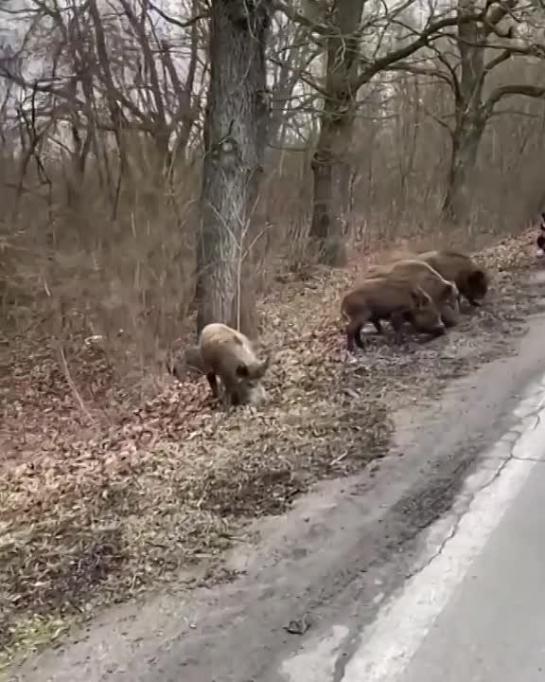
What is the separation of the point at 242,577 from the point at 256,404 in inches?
153

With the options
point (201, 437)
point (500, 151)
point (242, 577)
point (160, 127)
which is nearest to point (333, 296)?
point (160, 127)

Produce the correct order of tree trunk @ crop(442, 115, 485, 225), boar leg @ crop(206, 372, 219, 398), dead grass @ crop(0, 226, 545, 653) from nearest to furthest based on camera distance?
dead grass @ crop(0, 226, 545, 653) < boar leg @ crop(206, 372, 219, 398) < tree trunk @ crop(442, 115, 485, 225)

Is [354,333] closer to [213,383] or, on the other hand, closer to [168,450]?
[213,383]

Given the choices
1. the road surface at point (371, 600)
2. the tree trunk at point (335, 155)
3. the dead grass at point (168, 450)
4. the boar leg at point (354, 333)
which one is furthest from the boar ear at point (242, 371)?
the tree trunk at point (335, 155)

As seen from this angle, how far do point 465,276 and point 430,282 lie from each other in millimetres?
1335

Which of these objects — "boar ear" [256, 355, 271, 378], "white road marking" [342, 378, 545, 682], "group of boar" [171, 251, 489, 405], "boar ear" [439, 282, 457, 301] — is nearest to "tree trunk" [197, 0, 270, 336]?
"group of boar" [171, 251, 489, 405]

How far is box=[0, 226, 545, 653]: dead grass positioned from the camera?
505 centimetres

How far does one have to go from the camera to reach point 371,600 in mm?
4547

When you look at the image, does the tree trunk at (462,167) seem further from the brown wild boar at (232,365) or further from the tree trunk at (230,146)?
the brown wild boar at (232,365)

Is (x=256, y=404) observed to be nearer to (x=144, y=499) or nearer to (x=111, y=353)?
(x=144, y=499)

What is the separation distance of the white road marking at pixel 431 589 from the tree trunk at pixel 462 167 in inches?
681

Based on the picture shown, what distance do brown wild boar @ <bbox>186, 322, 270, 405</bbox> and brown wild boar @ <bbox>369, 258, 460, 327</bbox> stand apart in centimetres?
240

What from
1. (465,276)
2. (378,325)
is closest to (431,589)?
(378,325)

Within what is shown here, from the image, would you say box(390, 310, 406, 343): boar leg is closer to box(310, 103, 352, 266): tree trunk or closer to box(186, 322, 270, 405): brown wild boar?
box(186, 322, 270, 405): brown wild boar
